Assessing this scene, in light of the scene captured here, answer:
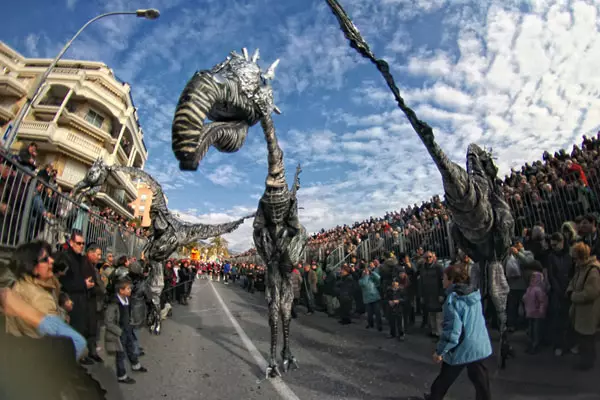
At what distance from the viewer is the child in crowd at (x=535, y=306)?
5461mm

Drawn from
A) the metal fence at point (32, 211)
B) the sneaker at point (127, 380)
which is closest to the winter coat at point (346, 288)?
the sneaker at point (127, 380)

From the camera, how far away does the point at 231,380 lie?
4121 mm

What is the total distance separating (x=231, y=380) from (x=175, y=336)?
3.75 metres

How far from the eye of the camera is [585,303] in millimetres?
4398

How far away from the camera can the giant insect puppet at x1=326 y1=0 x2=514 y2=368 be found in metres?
2.87

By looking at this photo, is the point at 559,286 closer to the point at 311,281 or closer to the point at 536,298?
the point at 536,298

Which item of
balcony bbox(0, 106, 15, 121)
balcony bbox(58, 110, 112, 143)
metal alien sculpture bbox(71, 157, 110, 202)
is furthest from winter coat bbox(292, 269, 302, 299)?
balcony bbox(58, 110, 112, 143)

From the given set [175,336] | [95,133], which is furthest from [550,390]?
[95,133]

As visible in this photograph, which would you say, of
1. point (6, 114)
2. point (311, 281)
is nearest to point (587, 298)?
point (311, 281)

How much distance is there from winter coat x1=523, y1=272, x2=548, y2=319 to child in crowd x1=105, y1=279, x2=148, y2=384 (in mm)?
6355

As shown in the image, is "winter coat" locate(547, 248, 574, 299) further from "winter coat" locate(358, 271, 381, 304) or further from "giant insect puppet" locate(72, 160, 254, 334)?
"giant insect puppet" locate(72, 160, 254, 334)

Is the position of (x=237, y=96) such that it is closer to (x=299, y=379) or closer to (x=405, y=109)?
(x=405, y=109)

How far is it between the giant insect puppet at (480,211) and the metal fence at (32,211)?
524 cm

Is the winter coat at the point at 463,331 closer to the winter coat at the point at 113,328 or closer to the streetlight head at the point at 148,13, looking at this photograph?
the winter coat at the point at 113,328
